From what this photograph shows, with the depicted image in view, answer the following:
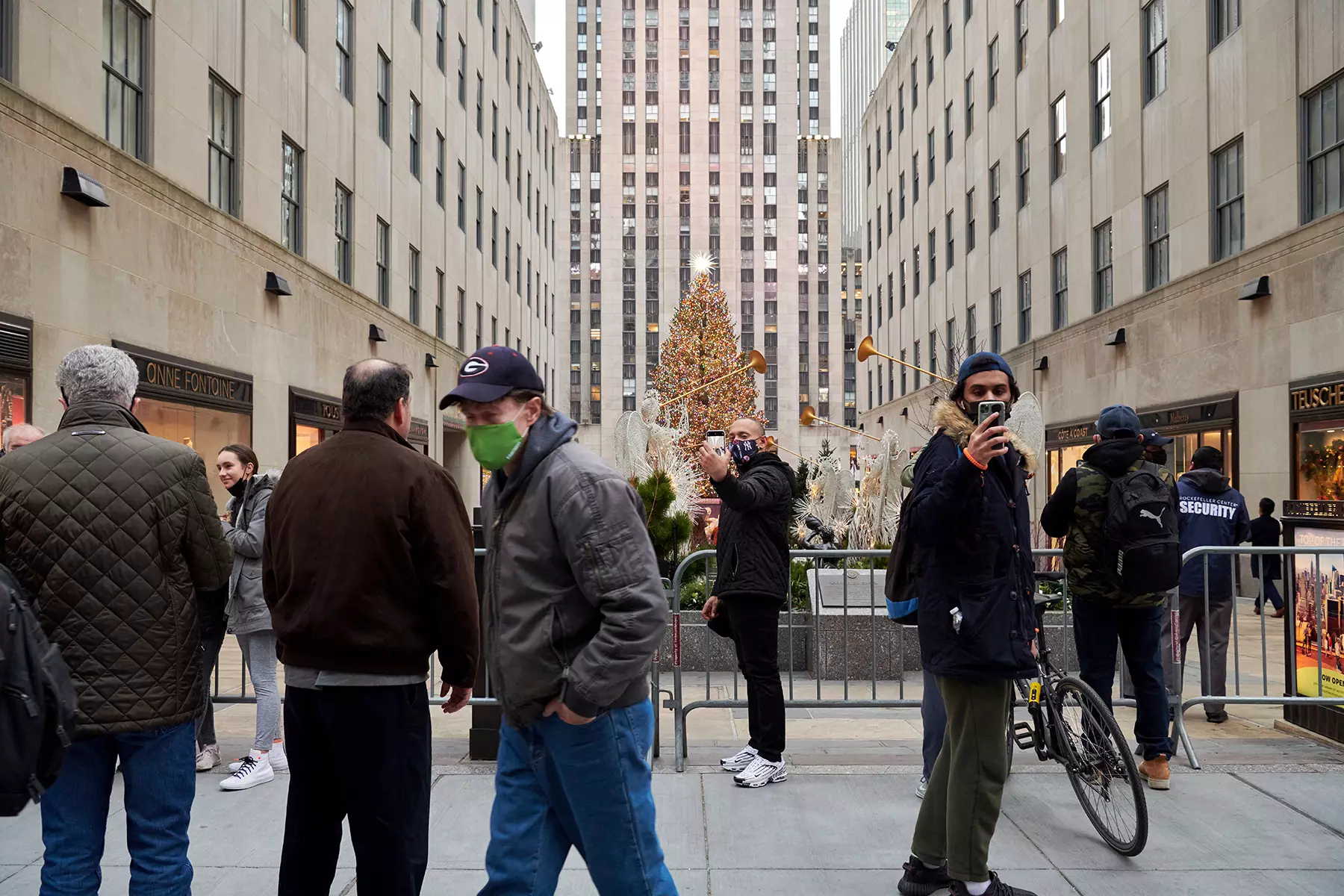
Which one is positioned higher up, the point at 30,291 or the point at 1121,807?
the point at 30,291

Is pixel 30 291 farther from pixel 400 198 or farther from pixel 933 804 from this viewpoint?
pixel 400 198

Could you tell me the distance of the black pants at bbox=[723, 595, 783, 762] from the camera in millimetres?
5586

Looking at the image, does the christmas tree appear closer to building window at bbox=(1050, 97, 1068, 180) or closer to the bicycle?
building window at bbox=(1050, 97, 1068, 180)

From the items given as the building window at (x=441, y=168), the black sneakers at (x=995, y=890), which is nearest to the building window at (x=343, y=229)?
the building window at (x=441, y=168)

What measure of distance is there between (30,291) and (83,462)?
824cm

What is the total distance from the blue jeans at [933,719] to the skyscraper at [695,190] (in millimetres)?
79672

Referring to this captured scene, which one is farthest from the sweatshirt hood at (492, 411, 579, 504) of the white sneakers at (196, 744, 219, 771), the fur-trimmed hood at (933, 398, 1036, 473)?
the white sneakers at (196, 744, 219, 771)

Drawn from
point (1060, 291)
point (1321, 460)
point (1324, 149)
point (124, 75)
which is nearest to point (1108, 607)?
point (1321, 460)

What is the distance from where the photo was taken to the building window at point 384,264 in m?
22.7

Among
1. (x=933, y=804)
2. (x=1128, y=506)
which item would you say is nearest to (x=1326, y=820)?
(x=1128, y=506)

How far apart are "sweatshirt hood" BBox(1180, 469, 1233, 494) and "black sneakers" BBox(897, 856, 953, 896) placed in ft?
17.2

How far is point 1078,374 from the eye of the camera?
2462 centimetres

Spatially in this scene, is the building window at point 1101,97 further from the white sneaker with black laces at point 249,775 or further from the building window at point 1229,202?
the white sneaker with black laces at point 249,775

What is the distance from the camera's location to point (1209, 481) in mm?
7941
